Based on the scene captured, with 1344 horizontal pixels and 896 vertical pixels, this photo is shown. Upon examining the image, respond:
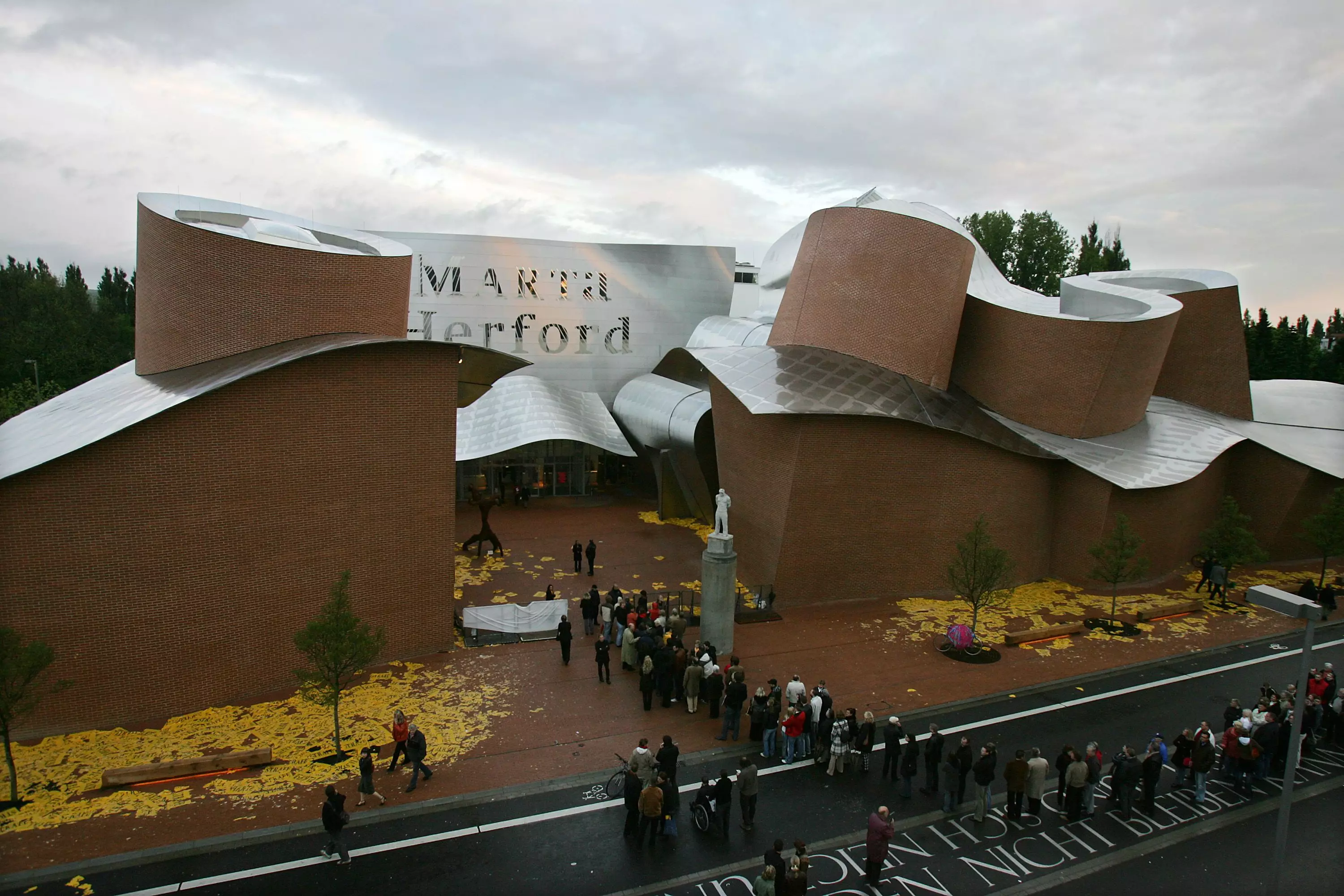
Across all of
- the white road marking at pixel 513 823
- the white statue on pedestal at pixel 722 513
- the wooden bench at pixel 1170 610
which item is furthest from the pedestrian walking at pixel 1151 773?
the wooden bench at pixel 1170 610

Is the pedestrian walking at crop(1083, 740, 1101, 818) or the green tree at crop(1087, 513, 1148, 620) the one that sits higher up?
the green tree at crop(1087, 513, 1148, 620)

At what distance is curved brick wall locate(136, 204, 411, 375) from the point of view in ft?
52.0

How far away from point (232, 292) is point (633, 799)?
485 inches

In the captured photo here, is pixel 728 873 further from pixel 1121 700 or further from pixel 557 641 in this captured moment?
pixel 1121 700

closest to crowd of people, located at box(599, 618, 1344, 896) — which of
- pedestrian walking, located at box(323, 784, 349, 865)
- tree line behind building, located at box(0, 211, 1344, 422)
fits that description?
pedestrian walking, located at box(323, 784, 349, 865)

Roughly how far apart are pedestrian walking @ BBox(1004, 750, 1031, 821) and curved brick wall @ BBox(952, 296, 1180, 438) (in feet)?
44.1

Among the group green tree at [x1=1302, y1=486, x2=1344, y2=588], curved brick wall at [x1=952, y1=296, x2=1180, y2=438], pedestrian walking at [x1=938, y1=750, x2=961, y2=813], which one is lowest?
pedestrian walking at [x1=938, y1=750, x2=961, y2=813]

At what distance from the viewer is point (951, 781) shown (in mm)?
12328

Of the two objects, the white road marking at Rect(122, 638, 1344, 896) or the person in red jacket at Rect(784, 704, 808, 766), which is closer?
the white road marking at Rect(122, 638, 1344, 896)

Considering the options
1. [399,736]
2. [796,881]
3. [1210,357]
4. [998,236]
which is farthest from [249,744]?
[998,236]

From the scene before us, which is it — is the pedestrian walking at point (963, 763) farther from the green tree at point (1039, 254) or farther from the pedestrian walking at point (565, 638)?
the green tree at point (1039, 254)

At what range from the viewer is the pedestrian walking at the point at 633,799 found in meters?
11.2

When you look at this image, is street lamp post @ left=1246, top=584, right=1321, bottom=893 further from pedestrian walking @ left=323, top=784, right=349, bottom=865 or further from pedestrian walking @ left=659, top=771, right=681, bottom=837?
pedestrian walking @ left=323, top=784, right=349, bottom=865

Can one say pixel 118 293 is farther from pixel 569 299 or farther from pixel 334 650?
pixel 334 650
